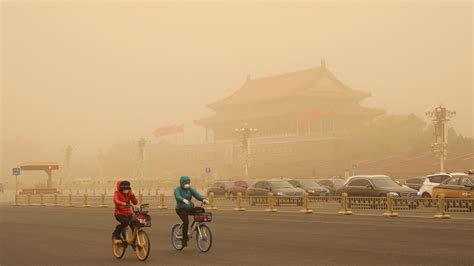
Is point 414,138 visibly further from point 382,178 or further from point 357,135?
point 382,178

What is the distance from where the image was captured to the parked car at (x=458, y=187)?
27.5 meters

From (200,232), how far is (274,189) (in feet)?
76.6

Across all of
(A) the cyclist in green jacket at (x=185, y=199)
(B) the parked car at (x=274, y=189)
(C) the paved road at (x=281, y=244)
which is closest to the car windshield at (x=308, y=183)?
(B) the parked car at (x=274, y=189)

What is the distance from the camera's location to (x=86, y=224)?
24.9 meters

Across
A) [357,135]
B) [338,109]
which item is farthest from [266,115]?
[357,135]

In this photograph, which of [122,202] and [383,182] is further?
[383,182]

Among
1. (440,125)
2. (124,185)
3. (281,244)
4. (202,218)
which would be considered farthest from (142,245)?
(440,125)

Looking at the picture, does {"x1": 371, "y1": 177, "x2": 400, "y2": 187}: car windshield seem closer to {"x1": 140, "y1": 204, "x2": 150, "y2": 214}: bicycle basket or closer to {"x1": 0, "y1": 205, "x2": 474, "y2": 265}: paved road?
{"x1": 0, "y1": 205, "x2": 474, "y2": 265}: paved road

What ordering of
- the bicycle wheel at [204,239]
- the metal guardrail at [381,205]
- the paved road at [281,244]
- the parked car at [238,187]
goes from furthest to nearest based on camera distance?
the parked car at [238,187] → the metal guardrail at [381,205] → the bicycle wheel at [204,239] → the paved road at [281,244]

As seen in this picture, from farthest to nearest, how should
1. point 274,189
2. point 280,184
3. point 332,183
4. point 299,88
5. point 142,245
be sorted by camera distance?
point 299,88, point 332,183, point 280,184, point 274,189, point 142,245

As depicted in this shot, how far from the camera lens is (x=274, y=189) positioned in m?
37.3

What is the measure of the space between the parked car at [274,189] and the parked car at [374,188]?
4914 millimetres

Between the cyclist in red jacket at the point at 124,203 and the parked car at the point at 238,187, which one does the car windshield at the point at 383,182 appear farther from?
the cyclist in red jacket at the point at 124,203

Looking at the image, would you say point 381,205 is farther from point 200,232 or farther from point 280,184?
point 200,232
